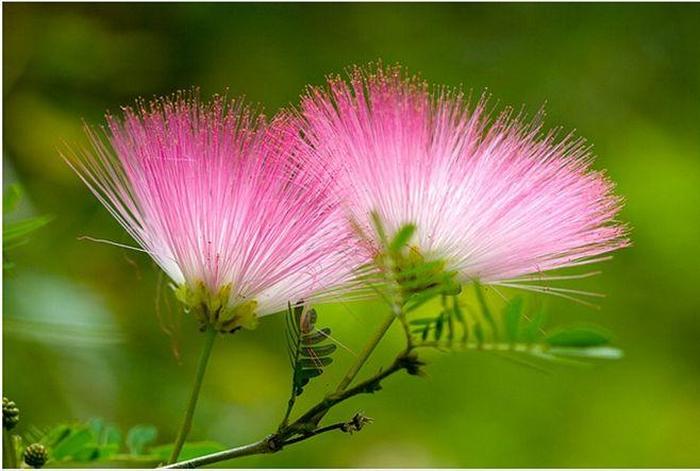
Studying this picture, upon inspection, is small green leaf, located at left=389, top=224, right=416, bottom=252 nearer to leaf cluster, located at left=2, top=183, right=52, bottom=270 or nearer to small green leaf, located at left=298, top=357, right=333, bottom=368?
small green leaf, located at left=298, top=357, right=333, bottom=368

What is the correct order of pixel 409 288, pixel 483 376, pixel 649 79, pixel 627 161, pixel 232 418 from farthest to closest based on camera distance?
pixel 649 79, pixel 627 161, pixel 483 376, pixel 232 418, pixel 409 288

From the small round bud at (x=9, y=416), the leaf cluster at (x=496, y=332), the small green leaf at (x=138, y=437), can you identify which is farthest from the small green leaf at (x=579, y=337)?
the small green leaf at (x=138, y=437)

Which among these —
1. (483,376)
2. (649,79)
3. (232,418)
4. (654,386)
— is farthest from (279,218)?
(649,79)

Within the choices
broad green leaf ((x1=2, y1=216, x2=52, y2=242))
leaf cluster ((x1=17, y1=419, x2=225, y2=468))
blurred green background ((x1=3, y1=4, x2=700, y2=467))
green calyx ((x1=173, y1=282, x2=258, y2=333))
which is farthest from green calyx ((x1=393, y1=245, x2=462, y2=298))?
blurred green background ((x1=3, y1=4, x2=700, y2=467))

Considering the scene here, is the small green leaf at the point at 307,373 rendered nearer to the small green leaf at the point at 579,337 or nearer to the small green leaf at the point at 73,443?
the small green leaf at the point at 579,337

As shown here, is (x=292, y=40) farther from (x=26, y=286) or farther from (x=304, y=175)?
(x=304, y=175)

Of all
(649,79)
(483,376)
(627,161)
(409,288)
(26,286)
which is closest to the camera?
(409,288)

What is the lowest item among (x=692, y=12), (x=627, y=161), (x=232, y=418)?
(x=232, y=418)

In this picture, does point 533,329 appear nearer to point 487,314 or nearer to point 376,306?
point 487,314

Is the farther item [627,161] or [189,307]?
[627,161]
